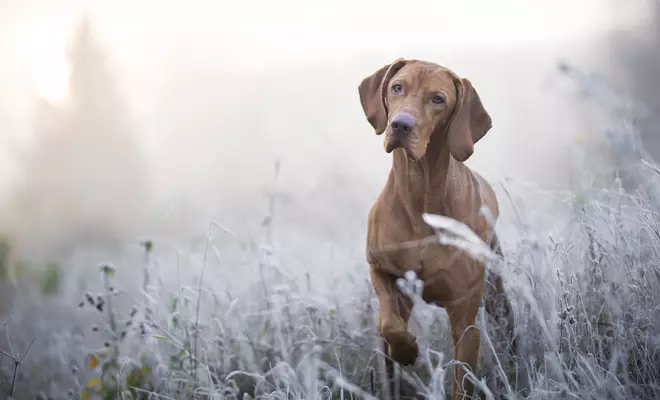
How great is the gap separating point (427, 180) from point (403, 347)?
658mm

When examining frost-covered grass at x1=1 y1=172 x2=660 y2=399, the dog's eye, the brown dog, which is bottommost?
frost-covered grass at x1=1 y1=172 x2=660 y2=399

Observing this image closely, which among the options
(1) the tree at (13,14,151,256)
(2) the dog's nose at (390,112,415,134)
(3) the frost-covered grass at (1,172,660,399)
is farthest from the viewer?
(1) the tree at (13,14,151,256)

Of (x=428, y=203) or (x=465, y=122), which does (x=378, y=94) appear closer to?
(x=465, y=122)

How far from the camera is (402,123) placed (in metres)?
2.24

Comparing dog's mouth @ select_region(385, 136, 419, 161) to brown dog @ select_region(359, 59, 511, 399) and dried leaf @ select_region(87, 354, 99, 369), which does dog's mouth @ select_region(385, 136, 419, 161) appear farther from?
dried leaf @ select_region(87, 354, 99, 369)

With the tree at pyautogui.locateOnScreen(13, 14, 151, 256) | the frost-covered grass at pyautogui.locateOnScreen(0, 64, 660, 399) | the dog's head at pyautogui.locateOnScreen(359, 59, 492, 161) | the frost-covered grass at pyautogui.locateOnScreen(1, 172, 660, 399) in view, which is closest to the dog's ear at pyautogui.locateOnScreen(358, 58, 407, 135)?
the dog's head at pyautogui.locateOnScreen(359, 59, 492, 161)

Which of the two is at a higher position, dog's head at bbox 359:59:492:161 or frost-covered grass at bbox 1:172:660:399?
dog's head at bbox 359:59:492:161

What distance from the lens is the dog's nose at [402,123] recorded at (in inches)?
88.4

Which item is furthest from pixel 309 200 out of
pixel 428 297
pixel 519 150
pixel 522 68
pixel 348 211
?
pixel 428 297

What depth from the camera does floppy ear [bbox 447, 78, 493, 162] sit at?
240cm

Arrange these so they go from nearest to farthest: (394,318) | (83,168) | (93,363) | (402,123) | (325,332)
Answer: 1. (402,123)
2. (394,318)
3. (93,363)
4. (325,332)
5. (83,168)

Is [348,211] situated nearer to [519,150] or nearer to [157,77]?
[519,150]

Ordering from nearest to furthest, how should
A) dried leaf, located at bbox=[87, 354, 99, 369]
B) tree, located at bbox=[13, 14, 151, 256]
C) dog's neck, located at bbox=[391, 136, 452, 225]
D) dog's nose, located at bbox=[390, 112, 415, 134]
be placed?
1. dog's nose, located at bbox=[390, 112, 415, 134]
2. dog's neck, located at bbox=[391, 136, 452, 225]
3. dried leaf, located at bbox=[87, 354, 99, 369]
4. tree, located at bbox=[13, 14, 151, 256]

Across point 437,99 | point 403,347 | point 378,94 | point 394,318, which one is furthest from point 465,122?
point 403,347
